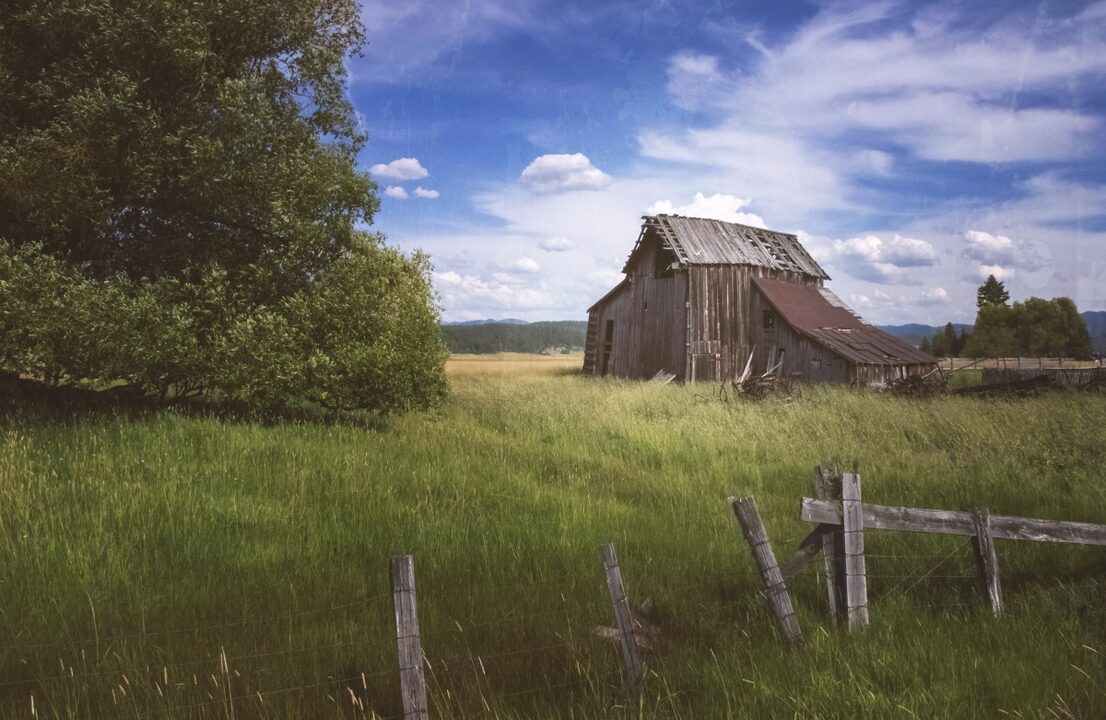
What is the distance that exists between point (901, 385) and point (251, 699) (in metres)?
24.6

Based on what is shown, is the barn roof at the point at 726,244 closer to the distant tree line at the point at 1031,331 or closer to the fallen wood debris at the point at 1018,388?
the fallen wood debris at the point at 1018,388

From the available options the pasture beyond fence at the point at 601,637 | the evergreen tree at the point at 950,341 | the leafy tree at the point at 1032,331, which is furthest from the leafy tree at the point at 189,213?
the evergreen tree at the point at 950,341

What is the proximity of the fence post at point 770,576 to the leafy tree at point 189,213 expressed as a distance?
10455mm

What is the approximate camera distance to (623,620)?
434cm

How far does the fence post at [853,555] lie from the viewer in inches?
212

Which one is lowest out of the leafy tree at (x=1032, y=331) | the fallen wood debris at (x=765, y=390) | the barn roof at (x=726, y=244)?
the fallen wood debris at (x=765, y=390)

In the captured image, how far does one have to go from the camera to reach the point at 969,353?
72.8 meters

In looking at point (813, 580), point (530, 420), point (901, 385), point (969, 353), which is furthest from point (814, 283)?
point (969, 353)

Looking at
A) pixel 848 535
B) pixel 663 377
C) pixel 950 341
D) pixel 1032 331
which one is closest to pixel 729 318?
pixel 663 377

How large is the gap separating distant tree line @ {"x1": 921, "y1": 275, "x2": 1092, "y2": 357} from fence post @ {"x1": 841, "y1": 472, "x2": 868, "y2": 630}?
7676 cm

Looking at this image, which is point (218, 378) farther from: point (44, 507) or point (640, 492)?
point (640, 492)

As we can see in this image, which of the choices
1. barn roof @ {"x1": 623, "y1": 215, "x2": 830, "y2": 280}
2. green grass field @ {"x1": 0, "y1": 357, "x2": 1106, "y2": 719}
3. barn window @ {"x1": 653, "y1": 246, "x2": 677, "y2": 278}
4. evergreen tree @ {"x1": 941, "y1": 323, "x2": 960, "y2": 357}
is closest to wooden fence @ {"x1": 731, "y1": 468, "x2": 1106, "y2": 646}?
green grass field @ {"x1": 0, "y1": 357, "x2": 1106, "y2": 719}

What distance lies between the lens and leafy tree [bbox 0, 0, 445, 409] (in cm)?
1213

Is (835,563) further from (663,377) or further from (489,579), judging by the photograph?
(663,377)
